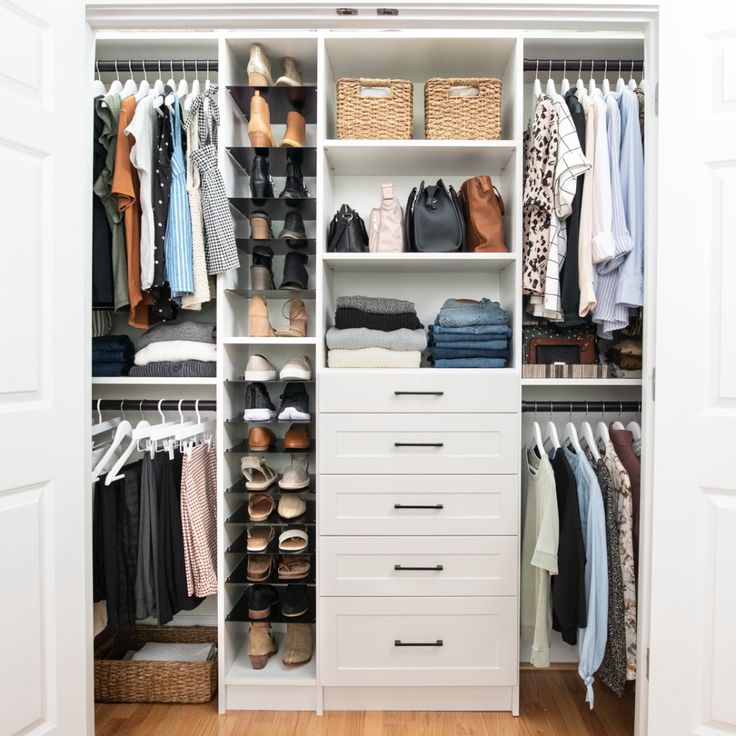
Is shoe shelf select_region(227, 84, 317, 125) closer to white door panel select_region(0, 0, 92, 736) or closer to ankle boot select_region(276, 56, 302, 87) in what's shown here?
ankle boot select_region(276, 56, 302, 87)

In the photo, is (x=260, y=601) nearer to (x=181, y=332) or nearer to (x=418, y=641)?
(x=418, y=641)

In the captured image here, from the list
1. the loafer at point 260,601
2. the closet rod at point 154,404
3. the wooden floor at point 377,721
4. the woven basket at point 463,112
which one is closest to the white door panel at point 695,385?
the wooden floor at point 377,721

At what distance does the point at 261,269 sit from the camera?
2002 millimetres

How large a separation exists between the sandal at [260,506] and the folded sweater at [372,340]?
2.01 ft

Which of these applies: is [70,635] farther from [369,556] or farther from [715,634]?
[715,634]

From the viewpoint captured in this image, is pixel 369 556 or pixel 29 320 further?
pixel 369 556

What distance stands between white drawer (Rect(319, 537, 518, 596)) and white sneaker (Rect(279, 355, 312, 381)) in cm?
56

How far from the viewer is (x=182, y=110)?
6.42 ft

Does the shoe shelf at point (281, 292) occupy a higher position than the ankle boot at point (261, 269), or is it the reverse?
the ankle boot at point (261, 269)

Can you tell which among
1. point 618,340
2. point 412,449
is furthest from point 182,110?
point 618,340

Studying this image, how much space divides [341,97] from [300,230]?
47cm

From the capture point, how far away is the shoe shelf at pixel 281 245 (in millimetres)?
1973

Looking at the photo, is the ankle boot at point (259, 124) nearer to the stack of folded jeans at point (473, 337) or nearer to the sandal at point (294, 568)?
the stack of folded jeans at point (473, 337)

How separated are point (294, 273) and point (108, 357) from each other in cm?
76
